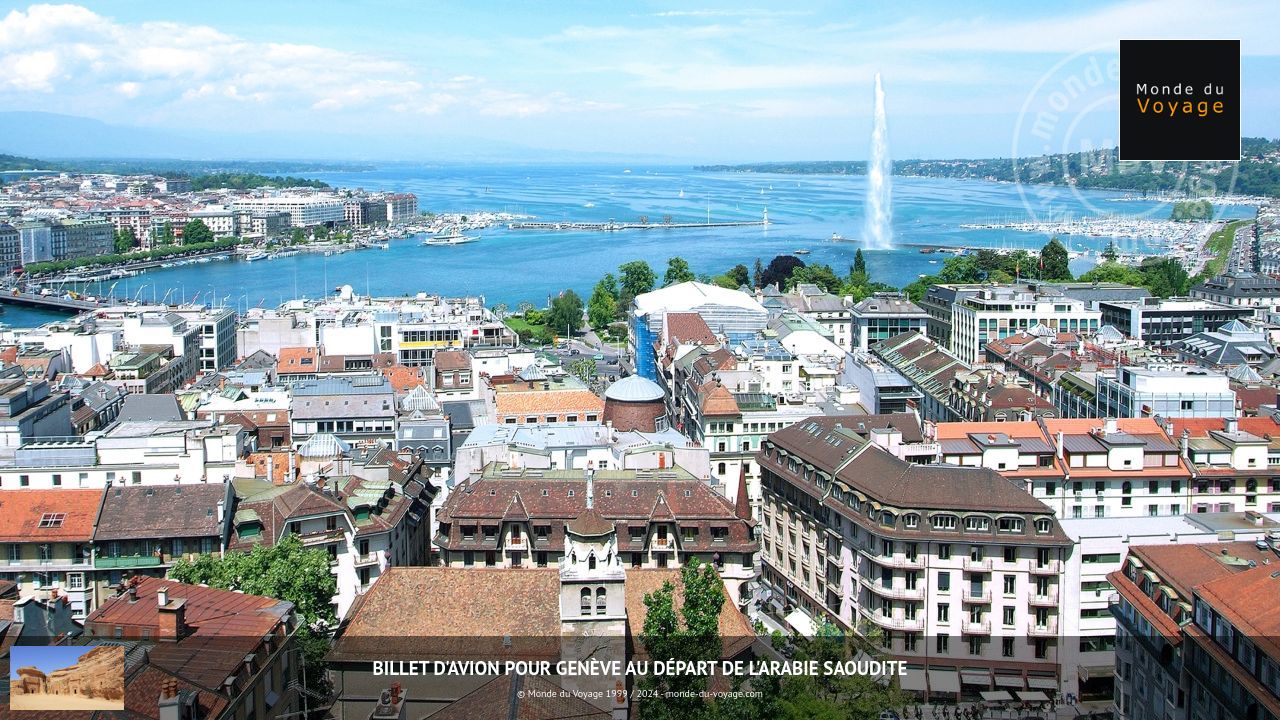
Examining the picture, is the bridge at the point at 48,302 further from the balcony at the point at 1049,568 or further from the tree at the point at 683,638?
the tree at the point at 683,638

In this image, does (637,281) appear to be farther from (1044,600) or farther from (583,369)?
(1044,600)

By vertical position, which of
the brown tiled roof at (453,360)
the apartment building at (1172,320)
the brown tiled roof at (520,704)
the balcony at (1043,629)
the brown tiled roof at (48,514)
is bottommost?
the balcony at (1043,629)

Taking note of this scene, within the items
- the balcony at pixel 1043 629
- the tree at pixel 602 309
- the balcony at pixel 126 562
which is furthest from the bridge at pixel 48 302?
the balcony at pixel 1043 629

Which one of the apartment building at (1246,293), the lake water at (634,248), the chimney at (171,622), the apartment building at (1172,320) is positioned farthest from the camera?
the lake water at (634,248)

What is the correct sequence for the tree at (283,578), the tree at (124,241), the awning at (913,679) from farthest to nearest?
the tree at (124,241) → the awning at (913,679) → the tree at (283,578)

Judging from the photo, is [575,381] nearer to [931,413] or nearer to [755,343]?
[755,343]

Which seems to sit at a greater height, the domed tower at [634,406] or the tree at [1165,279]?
the tree at [1165,279]

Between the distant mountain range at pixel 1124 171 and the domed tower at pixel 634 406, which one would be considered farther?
the distant mountain range at pixel 1124 171
